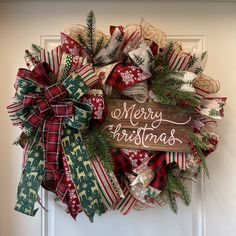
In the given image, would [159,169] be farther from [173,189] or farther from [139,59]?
[139,59]

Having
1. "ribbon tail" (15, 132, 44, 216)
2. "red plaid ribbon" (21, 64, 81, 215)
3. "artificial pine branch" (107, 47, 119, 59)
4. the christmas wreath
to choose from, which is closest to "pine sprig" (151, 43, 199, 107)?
the christmas wreath

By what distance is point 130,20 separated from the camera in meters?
0.93

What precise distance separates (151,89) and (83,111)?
190 millimetres

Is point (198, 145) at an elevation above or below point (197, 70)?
below

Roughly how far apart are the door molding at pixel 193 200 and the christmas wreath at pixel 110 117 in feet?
0.45

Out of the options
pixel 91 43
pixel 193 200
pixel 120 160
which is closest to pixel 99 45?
pixel 91 43

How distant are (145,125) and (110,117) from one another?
9 centimetres

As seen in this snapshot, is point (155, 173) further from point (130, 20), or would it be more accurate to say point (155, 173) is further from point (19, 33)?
point (19, 33)

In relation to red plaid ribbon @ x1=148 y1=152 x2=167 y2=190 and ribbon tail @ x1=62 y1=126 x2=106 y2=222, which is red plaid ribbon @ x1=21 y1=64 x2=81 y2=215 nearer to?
ribbon tail @ x1=62 y1=126 x2=106 y2=222

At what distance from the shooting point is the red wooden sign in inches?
30.3

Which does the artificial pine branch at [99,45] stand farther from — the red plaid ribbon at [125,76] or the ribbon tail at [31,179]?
the ribbon tail at [31,179]

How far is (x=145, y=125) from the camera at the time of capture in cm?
77

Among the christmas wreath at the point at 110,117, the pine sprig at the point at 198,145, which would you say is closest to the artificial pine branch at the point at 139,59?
the christmas wreath at the point at 110,117

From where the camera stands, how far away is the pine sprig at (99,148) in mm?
740
